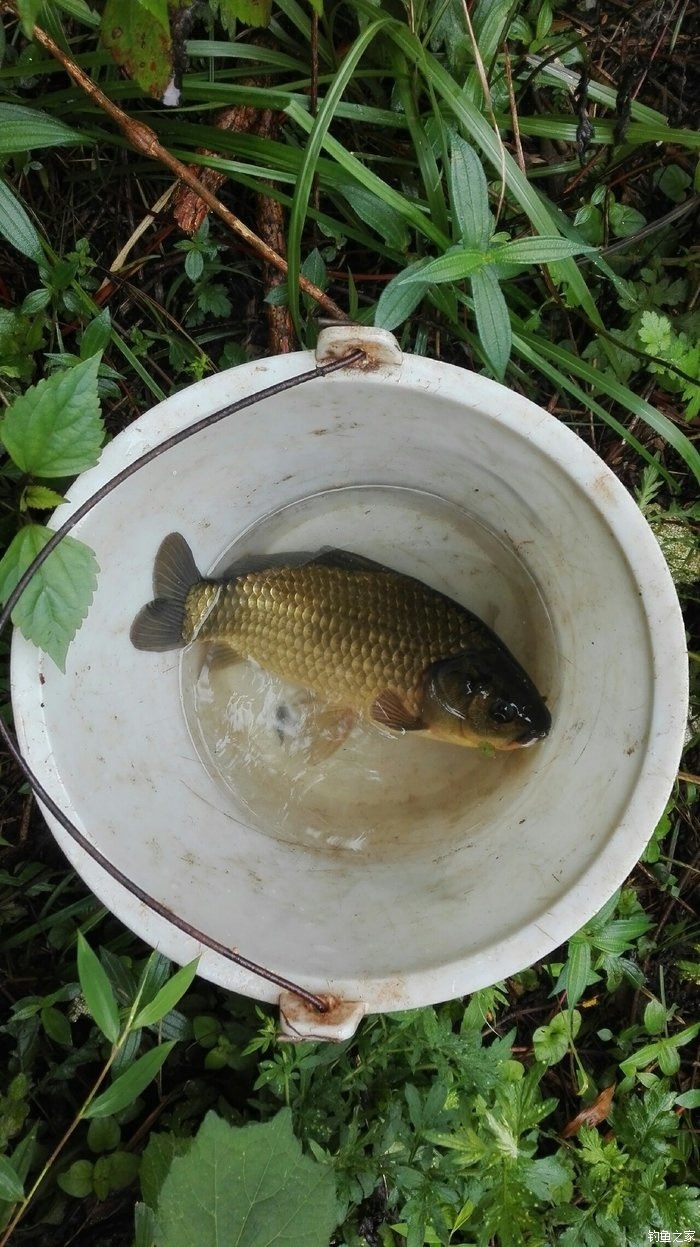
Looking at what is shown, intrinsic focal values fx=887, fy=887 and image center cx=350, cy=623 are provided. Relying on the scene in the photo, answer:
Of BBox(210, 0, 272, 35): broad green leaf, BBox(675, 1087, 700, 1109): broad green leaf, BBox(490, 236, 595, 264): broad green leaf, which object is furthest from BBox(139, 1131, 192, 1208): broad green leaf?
BBox(210, 0, 272, 35): broad green leaf

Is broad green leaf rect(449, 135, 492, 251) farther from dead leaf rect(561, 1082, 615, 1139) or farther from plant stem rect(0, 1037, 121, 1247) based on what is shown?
dead leaf rect(561, 1082, 615, 1139)

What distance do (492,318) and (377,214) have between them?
33 centimetres

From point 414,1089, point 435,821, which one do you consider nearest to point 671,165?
point 435,821

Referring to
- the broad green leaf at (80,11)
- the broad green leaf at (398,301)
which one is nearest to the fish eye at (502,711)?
the broad green leaf at (398,301)

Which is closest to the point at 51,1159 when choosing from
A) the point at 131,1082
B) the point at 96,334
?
the point at 131,1082

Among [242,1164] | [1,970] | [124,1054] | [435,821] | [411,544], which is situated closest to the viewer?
[242,1164]

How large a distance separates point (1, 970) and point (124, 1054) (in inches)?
11.8

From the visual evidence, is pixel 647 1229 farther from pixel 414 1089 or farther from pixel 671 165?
pixel 671 165

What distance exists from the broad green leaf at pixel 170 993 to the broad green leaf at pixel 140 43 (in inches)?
51.3

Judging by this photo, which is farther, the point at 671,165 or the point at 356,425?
the point at 671,165

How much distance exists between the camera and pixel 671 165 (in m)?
1.80

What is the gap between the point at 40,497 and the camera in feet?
4.41

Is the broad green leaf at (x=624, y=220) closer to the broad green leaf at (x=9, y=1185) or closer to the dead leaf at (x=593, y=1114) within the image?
the dead leaf at (x=593, y=1114)

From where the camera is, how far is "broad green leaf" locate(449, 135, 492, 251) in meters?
1.39
